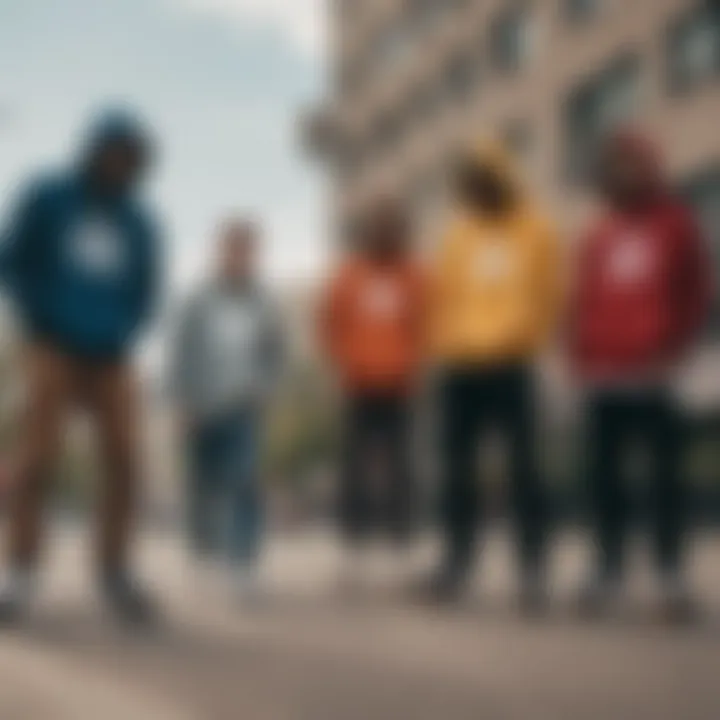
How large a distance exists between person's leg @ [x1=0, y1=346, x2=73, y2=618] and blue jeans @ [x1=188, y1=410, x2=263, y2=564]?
1253 mm

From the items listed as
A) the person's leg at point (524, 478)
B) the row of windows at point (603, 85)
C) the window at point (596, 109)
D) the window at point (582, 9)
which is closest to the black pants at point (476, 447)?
the person's leg at point (524, 478)

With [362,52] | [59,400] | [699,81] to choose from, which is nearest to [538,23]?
[699,81]

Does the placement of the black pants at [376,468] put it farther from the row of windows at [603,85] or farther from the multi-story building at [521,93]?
the row of windows at [603,85]

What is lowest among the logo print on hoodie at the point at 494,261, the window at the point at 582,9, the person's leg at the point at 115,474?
the person's leg at the point at 115,474

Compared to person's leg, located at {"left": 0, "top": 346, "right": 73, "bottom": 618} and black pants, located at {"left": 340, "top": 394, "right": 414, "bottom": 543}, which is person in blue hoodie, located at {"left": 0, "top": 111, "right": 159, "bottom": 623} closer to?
person's leg, located at {"left": 0, "top": 346, "right": 73, "bottom": 618}

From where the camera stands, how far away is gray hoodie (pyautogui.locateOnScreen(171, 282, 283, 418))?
19.6 feet

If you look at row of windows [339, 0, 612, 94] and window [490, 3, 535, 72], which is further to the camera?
window [490, 3, 535, 72]

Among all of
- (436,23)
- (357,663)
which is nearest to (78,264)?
(357,663)

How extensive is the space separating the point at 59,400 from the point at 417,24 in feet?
112

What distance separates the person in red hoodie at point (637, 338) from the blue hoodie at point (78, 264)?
5.73 ft

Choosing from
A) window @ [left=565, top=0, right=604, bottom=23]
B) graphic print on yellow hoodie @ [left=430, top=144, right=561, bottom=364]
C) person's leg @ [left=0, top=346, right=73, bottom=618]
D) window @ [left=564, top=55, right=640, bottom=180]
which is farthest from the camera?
window @ [left=565, top=0, right=604, bottom=23]

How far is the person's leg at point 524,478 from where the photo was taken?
5387 mm

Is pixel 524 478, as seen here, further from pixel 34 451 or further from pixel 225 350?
pixel 34 451

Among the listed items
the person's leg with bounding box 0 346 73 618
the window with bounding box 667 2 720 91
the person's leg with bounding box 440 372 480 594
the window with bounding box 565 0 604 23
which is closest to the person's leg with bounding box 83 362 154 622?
the person's leg with bounding box 0 346 73 618
